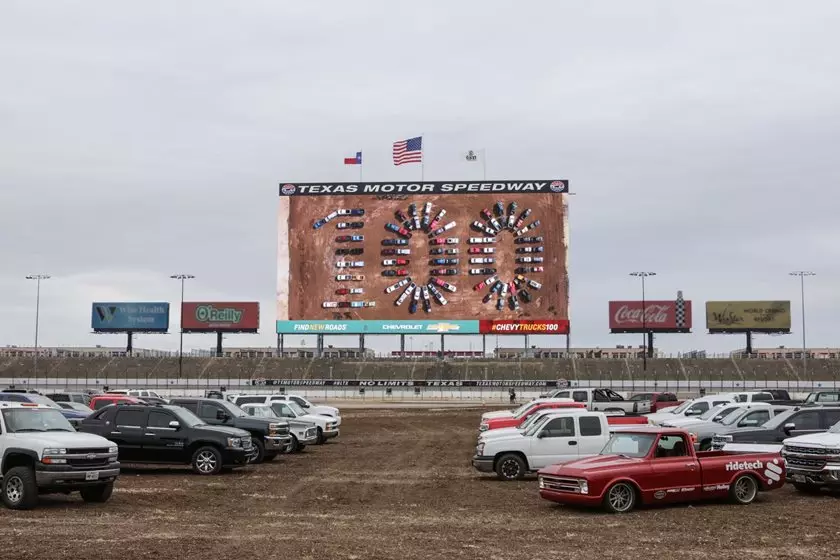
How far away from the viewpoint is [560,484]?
1650 cm

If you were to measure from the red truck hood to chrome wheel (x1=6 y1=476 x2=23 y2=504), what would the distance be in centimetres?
935

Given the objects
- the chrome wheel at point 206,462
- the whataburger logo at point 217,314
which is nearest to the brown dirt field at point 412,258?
the whataburger logo at point 217,314

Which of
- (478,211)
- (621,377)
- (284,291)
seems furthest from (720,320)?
(284,291)

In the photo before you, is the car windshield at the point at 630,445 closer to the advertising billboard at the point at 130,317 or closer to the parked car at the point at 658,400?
the parked car at the point at 658,400

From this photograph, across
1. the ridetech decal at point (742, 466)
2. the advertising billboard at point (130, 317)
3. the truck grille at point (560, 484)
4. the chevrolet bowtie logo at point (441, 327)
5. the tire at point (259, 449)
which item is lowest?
the tire at point (259, 449)

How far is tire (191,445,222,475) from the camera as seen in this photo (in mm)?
23400

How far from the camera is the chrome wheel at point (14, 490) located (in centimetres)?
1672

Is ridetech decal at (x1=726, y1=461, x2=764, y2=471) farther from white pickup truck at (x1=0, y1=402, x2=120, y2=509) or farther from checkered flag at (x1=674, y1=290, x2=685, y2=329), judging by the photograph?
checkered flag at (x1=674, y1=290, x2=685, y2=329)

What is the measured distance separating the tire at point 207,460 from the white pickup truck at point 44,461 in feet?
18.1

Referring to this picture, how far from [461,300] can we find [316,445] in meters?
48.2

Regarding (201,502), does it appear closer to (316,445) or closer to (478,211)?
(316,445)

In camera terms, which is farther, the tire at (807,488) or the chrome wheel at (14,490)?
the tire at (807,488)

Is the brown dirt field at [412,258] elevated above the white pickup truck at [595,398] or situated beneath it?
elevated above

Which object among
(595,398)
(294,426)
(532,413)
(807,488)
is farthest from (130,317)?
(807,488)
